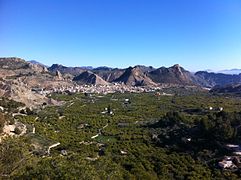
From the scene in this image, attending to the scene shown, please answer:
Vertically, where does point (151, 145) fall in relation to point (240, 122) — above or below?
below

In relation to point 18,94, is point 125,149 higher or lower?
lower

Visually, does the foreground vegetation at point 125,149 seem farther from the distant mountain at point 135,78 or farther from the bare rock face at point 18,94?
the distant mountain at point 135,78

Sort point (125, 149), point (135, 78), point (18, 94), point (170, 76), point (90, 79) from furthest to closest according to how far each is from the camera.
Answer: point (170, 76), point (135, 78), point (90, 79), point (18, 94), point (125, 149)

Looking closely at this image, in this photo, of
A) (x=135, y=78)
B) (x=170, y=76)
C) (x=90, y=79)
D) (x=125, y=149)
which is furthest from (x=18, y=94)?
(x=170, y=76)

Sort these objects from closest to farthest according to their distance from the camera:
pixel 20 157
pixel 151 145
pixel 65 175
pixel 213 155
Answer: pixel 65 175
pixel 20 157
pixel 213 155
pixel 151 145

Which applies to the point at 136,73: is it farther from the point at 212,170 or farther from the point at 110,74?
the point at 212,170

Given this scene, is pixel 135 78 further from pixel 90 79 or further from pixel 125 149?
pixel 125 149

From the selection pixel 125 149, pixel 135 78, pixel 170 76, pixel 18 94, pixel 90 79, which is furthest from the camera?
pixel 170 76

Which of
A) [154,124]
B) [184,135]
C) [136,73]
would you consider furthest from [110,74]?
[184,135]

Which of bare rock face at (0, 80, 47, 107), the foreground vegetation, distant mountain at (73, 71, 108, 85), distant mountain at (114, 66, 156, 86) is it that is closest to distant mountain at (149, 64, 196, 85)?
distant mountain at (114, 66, 156, 86)

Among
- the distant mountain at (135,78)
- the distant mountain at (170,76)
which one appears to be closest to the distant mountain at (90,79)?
the distant mountain at (135,78)

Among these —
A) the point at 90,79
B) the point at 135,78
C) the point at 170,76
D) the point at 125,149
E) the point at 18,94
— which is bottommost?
the point at 125,149
